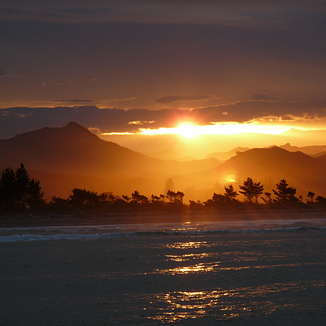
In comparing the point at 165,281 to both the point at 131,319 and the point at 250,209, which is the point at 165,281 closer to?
the point at 131,319

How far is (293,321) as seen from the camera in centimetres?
754

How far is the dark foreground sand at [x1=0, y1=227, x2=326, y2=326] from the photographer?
309 inches

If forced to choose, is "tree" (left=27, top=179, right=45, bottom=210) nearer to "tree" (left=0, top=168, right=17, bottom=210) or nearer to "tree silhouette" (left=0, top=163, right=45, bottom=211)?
"tree silhouette" (left=0, top=163, right=45, bottom=211)

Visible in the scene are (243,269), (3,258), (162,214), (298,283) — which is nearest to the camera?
(298,283)

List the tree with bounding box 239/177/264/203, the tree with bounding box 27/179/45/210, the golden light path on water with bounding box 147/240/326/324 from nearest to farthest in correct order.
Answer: the golden light path on water with bounding box 147/240/326/324 < the tree with bounding box 27/179/45/210 < the tree with bounding box 239/177/264/203

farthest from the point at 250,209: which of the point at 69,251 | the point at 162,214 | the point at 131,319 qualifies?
the point at 131,319

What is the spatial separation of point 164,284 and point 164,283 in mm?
102

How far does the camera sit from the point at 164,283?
34.1 ft

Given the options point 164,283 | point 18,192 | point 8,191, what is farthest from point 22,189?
point 164,283

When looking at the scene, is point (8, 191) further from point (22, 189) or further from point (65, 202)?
point (65, 202)

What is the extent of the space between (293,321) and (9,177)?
4794 centimetres

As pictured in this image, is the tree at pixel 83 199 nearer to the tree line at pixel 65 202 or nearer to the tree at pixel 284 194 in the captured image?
the tree line at pixel 65 202

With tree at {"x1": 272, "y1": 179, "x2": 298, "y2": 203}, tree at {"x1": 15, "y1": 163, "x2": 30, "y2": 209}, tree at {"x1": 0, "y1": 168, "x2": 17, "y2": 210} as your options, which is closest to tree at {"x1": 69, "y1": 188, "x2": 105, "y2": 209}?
tree at {"x1": 15, "y1": 163, "x2": 30, "y2": 209}

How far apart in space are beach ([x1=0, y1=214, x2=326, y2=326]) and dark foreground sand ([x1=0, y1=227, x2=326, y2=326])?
20mm
